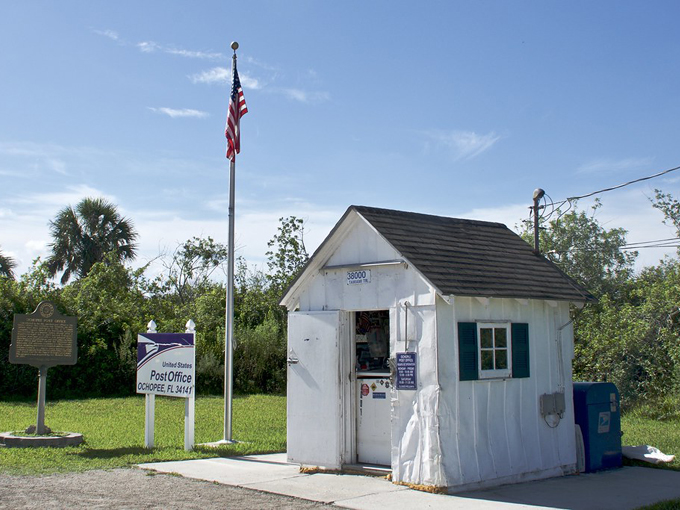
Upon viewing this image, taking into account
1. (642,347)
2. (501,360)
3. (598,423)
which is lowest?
(598,423)

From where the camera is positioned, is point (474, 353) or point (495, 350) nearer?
point (474, 353)

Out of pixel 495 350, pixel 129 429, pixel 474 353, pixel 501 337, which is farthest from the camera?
pixel 129 429

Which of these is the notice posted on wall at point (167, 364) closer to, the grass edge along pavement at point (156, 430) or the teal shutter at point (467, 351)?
the grass edge along pavement at point (156, 430)

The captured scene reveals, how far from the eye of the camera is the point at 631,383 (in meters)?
18.4

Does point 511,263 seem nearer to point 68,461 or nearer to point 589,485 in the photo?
point 589,485

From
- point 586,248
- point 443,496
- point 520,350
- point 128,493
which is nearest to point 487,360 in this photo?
point 520,350

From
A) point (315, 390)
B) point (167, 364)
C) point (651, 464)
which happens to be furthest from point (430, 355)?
point (167, 364)

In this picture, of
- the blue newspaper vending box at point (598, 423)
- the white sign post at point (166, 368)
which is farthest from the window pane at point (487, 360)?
the white sign post at point (166, 368)

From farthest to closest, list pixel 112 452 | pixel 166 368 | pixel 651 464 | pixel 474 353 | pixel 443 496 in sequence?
pixel 166 368 → pixel 112 452 → pixel 651 464 → pixel 474 353 → pixel 443 496

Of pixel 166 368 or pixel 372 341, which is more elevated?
pixel 372 341

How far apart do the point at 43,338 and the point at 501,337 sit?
867 cm

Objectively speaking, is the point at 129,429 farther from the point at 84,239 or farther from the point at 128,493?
the point at 84,239

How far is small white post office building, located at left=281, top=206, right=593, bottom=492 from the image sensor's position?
351 inches

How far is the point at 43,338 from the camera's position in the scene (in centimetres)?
1365
